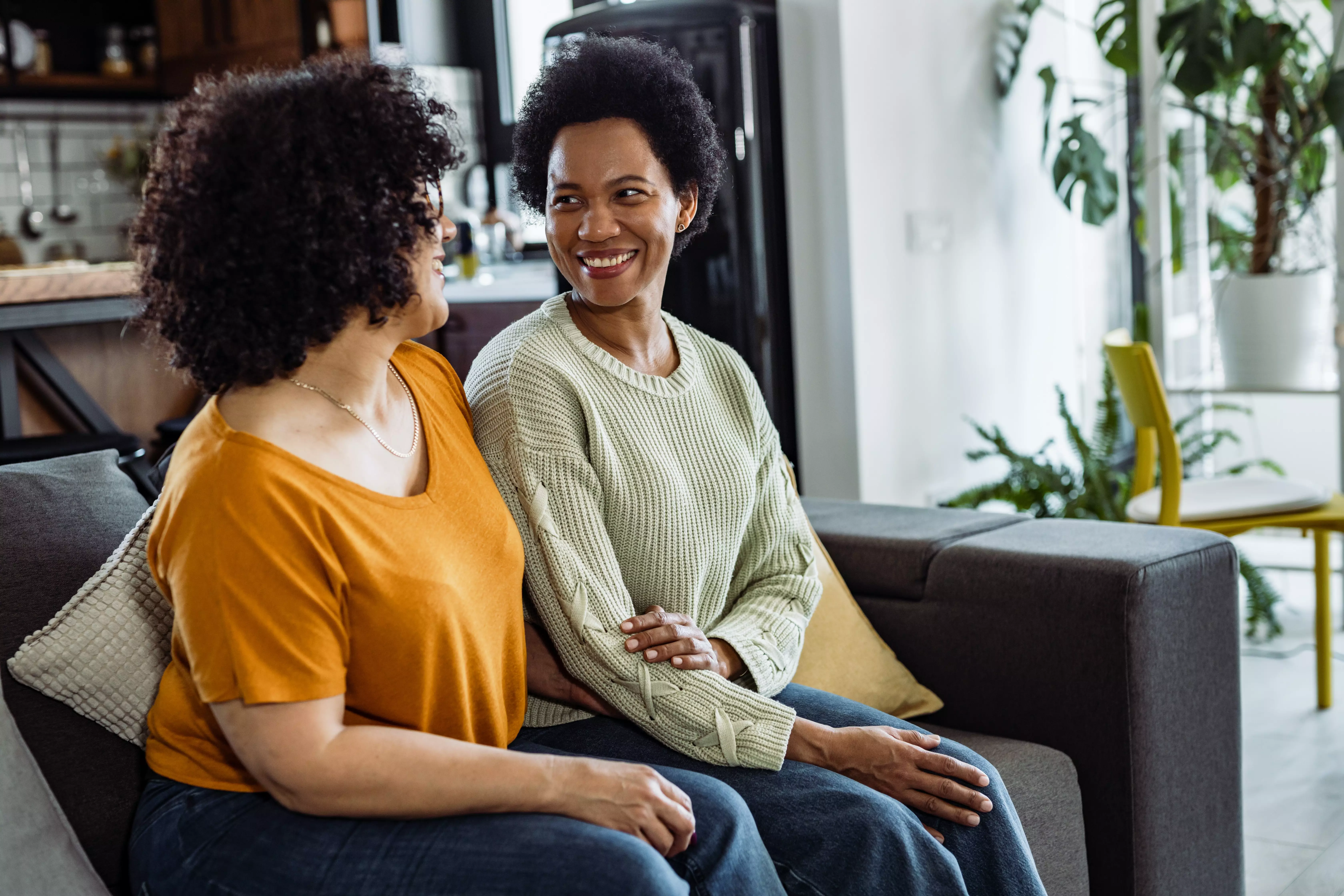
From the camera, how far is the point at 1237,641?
6.31 feet

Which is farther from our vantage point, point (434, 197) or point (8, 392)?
point (8, 392)

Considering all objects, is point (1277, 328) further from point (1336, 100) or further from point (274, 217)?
point (274, 217)

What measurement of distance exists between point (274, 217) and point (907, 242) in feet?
7.75

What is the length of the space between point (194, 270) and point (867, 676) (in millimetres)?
1095

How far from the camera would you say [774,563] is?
1763 millimetres

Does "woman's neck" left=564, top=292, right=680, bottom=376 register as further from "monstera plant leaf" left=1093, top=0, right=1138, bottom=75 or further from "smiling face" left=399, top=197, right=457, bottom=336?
"monstera plant leaf" left=1093, top=0, right=1138, bottom=75

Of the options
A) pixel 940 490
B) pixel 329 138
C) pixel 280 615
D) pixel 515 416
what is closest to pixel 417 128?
pixel 329 138

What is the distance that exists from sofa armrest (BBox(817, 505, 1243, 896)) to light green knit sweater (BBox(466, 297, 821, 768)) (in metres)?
0.29

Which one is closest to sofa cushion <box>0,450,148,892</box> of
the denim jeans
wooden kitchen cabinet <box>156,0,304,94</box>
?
the denim jeans

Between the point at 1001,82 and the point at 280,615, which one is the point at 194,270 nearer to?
the point at 280,615

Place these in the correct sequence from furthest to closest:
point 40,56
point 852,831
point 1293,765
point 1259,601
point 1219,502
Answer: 1. point 40,56
2. point 1259,601
3. point 1219,502
4. point 1293,765
5. point 852,831

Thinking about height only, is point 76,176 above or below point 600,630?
above

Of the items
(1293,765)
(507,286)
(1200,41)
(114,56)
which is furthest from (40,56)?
(1293,765)

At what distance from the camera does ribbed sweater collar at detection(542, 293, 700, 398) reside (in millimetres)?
1620
